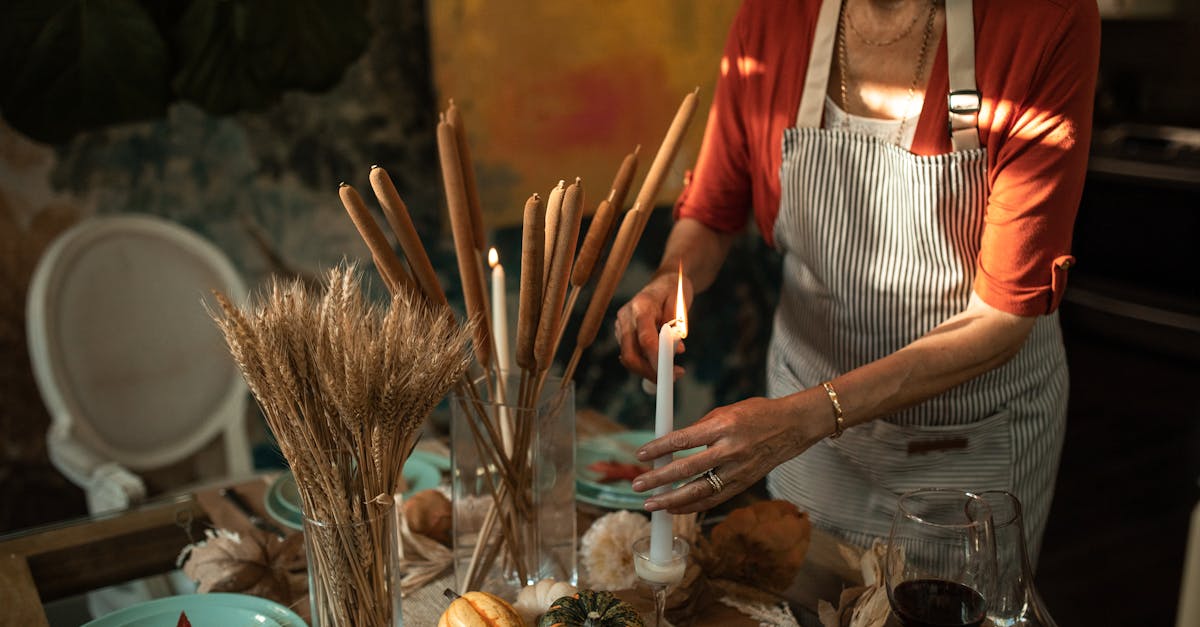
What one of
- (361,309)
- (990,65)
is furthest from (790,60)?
(361,309)

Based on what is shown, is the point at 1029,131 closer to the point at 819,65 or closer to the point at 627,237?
the point at 819,65

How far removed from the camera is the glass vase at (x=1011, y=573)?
849mm

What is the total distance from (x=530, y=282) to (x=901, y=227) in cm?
64

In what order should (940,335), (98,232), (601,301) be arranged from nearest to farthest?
(601,301) → (940,335) → (98,232)

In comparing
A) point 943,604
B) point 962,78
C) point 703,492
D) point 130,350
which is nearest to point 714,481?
point 703,492

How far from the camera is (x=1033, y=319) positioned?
1.26 metres

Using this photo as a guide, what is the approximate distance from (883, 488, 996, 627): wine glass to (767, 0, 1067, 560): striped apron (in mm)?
555

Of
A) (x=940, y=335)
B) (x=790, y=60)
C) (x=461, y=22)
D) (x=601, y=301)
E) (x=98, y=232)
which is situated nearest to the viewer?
(x=601, y=301)

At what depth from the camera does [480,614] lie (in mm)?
901

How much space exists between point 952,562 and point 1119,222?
385 centimetres

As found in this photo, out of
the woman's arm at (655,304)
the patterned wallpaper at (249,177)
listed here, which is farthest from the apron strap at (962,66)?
the patterned wallpaper at (249,177)

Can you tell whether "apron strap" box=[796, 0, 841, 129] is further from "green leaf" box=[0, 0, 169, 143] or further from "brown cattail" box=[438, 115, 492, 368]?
"green leaf" box=[0, 0, 169, 143]

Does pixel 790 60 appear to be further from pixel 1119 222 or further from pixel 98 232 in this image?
pixel 1119 222

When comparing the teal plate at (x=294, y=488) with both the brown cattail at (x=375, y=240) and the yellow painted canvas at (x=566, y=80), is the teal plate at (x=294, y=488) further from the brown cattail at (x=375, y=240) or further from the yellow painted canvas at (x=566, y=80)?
the yellow painted canvas at (x=566, y=80)
